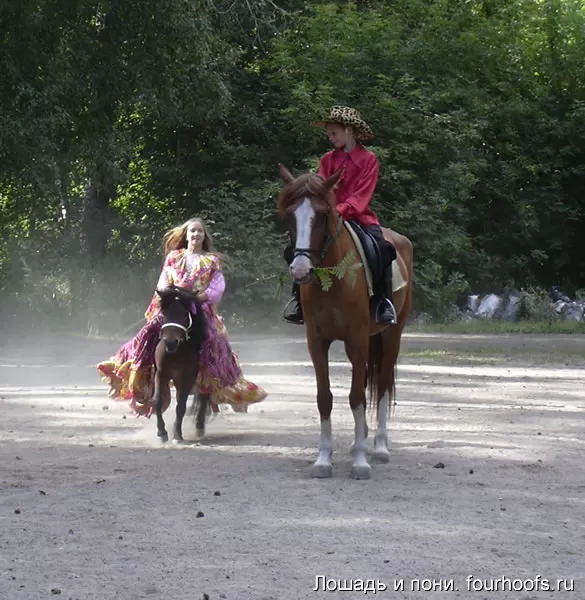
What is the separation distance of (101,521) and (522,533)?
96.0 inches

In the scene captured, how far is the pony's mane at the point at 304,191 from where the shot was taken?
9500 millimetres

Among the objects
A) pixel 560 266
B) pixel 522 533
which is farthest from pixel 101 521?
pixel 560 266

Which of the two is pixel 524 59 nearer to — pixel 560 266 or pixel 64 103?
pixel 560 266

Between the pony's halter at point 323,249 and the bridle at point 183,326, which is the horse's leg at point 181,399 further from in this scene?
the pony's halter at point 323,249

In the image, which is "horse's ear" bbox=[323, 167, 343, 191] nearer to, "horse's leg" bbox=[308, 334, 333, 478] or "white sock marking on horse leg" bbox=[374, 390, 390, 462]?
"horse's leg" bbox=[308, 334, 333, 478]

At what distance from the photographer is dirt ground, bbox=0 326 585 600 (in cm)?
643

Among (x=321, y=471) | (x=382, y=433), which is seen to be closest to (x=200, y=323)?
(x=382, y=433)

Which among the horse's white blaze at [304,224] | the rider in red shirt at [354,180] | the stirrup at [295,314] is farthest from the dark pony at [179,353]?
the horse's white blaze at [304,224]

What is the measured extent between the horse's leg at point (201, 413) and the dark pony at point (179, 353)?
0.38 metres

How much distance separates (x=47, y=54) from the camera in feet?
80.9

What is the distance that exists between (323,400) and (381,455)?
2.61 ft

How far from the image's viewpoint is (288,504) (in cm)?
849

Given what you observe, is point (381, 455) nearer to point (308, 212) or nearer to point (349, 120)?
point (308, 212)

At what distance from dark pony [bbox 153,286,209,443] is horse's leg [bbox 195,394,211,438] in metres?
0.38
